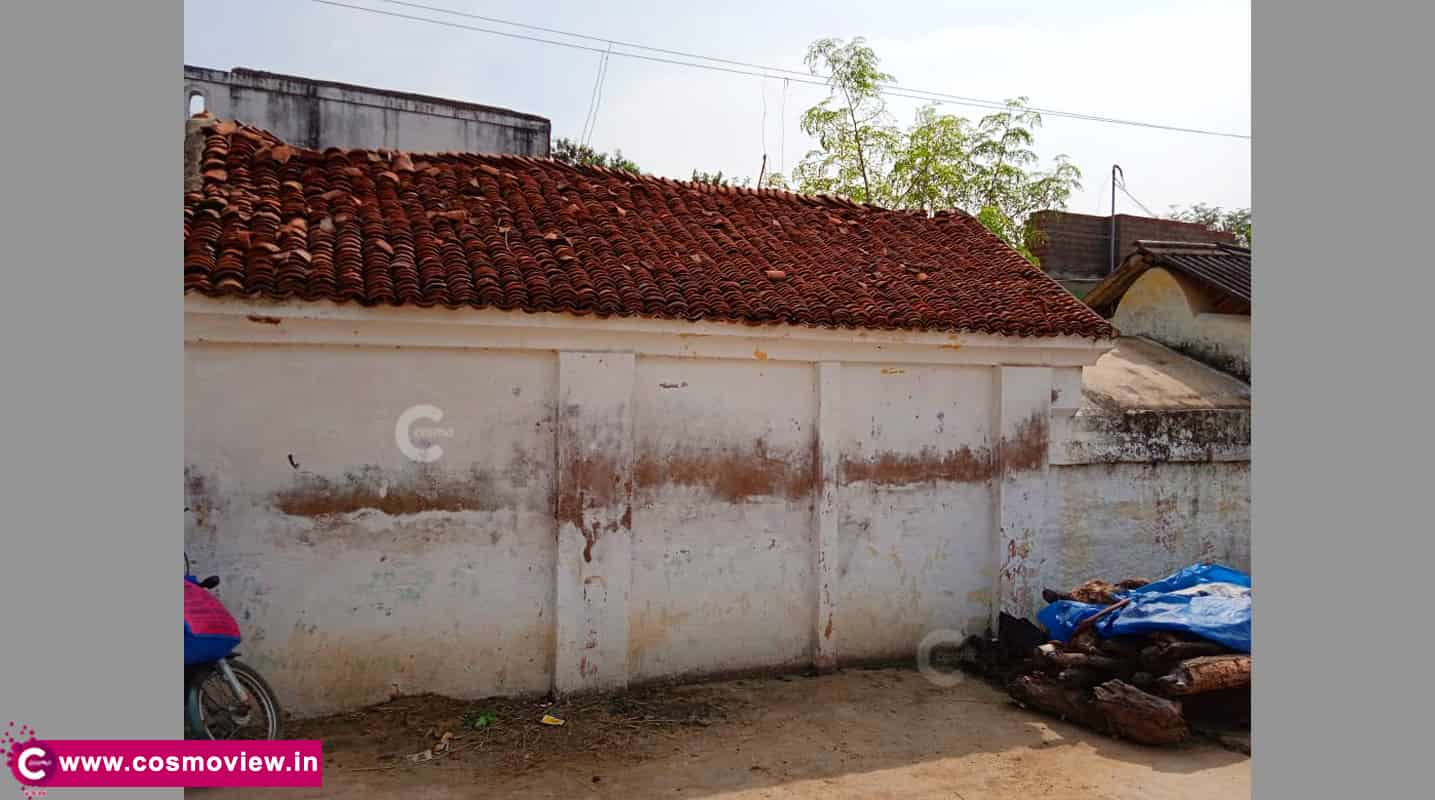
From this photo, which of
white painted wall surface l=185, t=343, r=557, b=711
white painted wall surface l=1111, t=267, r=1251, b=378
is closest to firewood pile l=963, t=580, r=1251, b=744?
white painted wall surface l=185, t=343, r=557, b=711

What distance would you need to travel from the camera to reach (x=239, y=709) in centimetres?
604

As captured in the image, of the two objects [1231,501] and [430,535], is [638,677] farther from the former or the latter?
[1231,501]

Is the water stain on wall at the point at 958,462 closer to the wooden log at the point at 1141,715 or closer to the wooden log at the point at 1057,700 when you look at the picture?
the wooden log at the point at 1057,700

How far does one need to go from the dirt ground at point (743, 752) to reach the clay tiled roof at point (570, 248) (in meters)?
3.08

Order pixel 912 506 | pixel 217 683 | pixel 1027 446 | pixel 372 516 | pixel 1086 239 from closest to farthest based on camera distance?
pixel 217 683 → pixel 372 516 → pixel 912 506 → pixel 1027 446 → pixel 1086 239

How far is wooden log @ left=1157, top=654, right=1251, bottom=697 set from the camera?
708 cm

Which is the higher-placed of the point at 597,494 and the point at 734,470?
the point at 734,470

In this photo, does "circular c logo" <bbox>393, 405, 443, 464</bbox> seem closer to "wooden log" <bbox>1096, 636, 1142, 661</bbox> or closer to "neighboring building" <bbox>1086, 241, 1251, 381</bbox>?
"wooden log" <bbox>1096, 636, 1142, 661</bbox>

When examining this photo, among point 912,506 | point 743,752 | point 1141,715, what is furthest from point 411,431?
point 1141,715

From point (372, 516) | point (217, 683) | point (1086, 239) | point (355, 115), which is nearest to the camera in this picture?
point (217, 683)

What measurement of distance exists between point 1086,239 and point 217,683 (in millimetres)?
19547

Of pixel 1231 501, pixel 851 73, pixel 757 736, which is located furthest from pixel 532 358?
pixel 851 73

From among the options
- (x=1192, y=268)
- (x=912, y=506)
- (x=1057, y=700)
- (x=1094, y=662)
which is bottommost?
(x=1057, y=700)
